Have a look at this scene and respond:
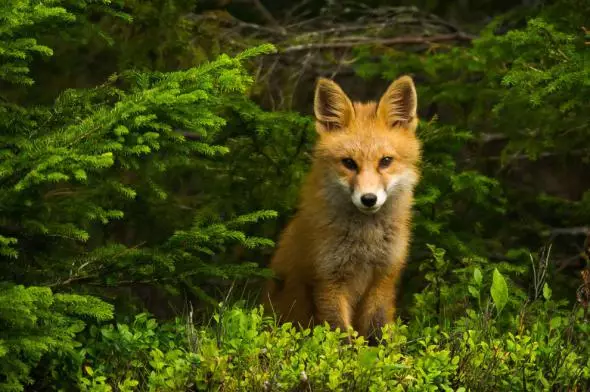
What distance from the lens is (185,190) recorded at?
959 centimetres

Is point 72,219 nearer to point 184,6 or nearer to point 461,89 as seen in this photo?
point 184,6

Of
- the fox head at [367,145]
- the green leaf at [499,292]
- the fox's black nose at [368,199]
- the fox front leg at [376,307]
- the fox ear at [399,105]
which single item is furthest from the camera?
the fox ear at [399,105]

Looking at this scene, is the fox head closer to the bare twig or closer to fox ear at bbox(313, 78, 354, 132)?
fox ear at bbox(313, 78, 354, 132)

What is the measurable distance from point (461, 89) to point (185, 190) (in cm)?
291

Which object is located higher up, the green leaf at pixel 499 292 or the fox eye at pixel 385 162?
the fox eye at pixel 385 162

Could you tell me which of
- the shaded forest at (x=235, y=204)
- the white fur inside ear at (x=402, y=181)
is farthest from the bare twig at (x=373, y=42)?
the white fur inside ear at (x=402, y=181)

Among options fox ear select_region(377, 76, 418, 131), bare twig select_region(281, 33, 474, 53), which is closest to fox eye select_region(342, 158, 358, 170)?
fox ear select_region(377, 76, 418, 131)

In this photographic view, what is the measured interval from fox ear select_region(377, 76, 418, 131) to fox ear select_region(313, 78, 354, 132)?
19 cm

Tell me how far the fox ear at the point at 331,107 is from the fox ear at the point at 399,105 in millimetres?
193

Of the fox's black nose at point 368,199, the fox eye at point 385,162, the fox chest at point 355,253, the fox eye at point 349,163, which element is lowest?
the fox chest at point 355,253

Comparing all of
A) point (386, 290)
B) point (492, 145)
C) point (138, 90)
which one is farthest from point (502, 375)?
point (492, 145)

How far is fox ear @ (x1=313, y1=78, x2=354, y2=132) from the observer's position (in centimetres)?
629

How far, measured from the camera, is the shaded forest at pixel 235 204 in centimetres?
496

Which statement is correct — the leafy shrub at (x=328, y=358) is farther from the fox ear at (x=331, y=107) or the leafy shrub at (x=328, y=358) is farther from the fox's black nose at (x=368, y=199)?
the fox ear at (x=331, y=107)
